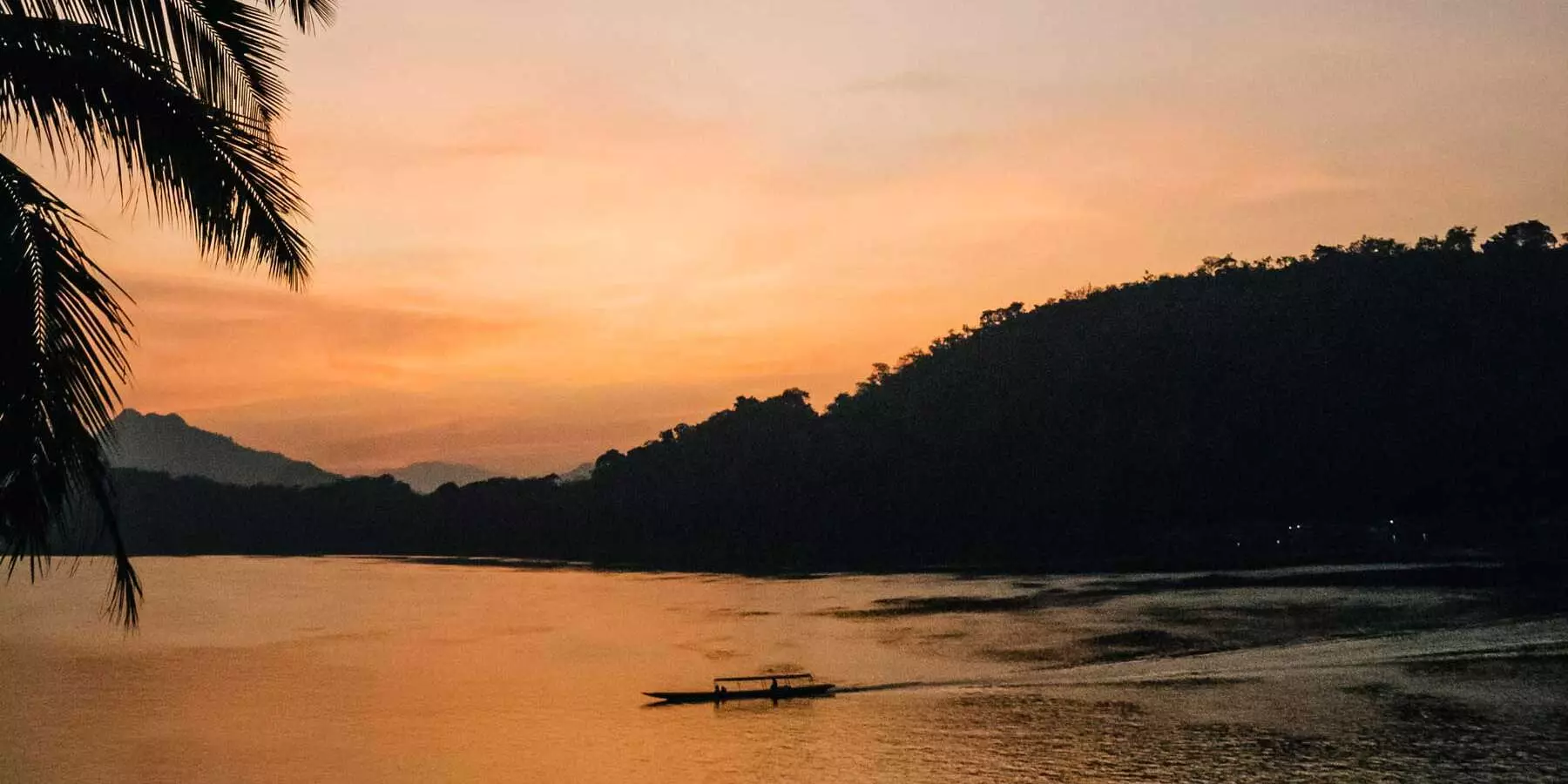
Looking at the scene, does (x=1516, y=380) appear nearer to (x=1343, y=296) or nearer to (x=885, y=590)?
(x=1343, y=296)

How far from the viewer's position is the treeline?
126 metres

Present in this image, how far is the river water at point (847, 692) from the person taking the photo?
41.4m

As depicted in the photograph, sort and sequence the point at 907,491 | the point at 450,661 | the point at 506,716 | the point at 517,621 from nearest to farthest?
the point at 506,716
the point at 450,661
the point at 517,621
the point at 907,491

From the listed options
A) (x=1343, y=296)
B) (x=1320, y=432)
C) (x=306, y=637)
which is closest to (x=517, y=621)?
(x=306, y=637)

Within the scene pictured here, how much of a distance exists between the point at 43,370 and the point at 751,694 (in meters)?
44.1

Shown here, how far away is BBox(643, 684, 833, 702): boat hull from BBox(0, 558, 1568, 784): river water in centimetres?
70

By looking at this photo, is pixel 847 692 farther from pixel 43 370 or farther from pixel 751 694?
pixel 43 370

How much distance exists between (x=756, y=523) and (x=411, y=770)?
12153cm

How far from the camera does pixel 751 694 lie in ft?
166

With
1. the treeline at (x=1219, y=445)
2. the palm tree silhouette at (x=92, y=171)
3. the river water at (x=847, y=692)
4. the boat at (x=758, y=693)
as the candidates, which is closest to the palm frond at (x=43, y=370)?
the palm tree silhouette at (x=92, y=171)

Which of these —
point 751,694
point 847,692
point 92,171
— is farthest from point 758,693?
point 92,171

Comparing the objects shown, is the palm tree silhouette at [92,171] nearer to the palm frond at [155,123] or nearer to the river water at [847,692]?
the palm frond at [155,123]

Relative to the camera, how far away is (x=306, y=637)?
86.4m

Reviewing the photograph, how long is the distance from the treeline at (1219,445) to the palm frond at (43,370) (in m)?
118
